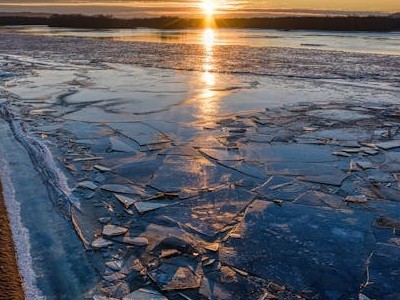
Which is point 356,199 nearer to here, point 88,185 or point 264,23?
point 88,185

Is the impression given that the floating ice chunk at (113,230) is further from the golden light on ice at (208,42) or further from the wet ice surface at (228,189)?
the golden light on ice at (208,42)

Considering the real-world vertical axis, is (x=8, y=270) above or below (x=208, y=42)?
below

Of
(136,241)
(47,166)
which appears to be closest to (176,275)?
(136,241)

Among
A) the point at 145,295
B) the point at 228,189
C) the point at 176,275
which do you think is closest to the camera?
the point at 145,295

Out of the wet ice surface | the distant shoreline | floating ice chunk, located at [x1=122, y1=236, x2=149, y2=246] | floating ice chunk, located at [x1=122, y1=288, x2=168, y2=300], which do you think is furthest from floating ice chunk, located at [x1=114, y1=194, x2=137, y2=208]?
the distant shoreline

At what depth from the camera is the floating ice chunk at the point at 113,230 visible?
11.3ft

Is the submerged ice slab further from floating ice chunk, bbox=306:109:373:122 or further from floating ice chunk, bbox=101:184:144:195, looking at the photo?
floating ice chunk, bbox=306:109:373:122

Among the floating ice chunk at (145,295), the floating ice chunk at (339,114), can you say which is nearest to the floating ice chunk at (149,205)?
the floating ice chunk at (145,295)

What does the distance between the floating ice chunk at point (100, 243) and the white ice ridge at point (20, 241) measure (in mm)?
439

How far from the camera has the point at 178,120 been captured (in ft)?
22.9

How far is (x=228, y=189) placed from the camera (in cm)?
432

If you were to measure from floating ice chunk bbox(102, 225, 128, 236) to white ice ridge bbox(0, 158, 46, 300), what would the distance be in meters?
0.55

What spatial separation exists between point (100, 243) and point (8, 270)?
670 mm

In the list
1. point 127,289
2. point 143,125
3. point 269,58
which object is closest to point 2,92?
point 143,125
